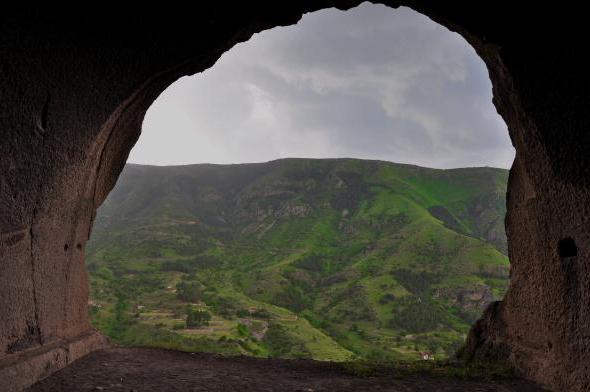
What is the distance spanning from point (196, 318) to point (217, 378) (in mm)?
43626

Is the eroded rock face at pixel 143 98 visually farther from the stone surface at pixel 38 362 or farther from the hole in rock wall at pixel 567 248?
the stone surface at pixel 38 362

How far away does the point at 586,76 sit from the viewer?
4523mm

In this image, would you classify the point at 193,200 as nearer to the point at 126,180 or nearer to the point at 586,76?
the point at 126,180

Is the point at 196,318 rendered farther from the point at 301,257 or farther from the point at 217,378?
the point at 217,378

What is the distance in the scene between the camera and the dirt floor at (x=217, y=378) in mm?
4984

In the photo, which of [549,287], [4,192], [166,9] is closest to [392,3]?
[166,9]

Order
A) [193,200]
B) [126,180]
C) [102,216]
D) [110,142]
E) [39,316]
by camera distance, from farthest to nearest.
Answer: [126,180]
[193,200]
[102,216]
[110,142]
[39,316]

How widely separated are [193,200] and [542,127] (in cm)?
11937

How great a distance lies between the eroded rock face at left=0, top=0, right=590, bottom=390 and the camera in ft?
15.1

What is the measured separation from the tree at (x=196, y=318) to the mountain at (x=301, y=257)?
334 mm

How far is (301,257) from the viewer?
8231 cm

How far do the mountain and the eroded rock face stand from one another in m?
4.01

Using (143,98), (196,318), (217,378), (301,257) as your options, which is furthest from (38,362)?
(301,257)

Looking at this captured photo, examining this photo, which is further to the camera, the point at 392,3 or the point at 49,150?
the point at 392,3
